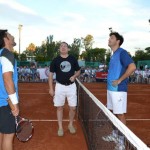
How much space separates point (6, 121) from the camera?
14.2ft

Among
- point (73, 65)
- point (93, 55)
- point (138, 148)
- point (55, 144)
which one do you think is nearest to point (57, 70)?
point (73, 65)

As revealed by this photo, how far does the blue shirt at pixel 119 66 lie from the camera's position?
5702 millimetres

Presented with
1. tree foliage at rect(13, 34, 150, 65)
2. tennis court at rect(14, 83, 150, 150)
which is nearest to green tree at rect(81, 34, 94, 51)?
tree foliage at rect(13, 34, 150, 65)

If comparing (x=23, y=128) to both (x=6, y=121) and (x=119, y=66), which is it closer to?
(x=6, y=121)

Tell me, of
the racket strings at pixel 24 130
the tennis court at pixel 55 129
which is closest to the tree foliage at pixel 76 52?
the tennis court at pixel 55 129

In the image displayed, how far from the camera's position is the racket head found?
4.66m

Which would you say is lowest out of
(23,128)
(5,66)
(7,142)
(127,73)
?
(7,142)

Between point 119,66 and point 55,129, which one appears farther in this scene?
point 55,129

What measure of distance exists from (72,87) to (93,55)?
7526cm

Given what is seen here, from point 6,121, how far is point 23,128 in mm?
497

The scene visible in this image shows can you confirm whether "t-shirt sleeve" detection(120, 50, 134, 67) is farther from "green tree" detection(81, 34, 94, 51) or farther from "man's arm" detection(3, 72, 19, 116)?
"green tree" detection(81, 34, 94, 51)

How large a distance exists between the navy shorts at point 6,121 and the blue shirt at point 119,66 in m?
2.05

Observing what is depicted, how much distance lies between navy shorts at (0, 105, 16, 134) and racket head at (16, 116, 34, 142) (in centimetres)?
23

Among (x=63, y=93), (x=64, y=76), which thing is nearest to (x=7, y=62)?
(x=64, y=76)
